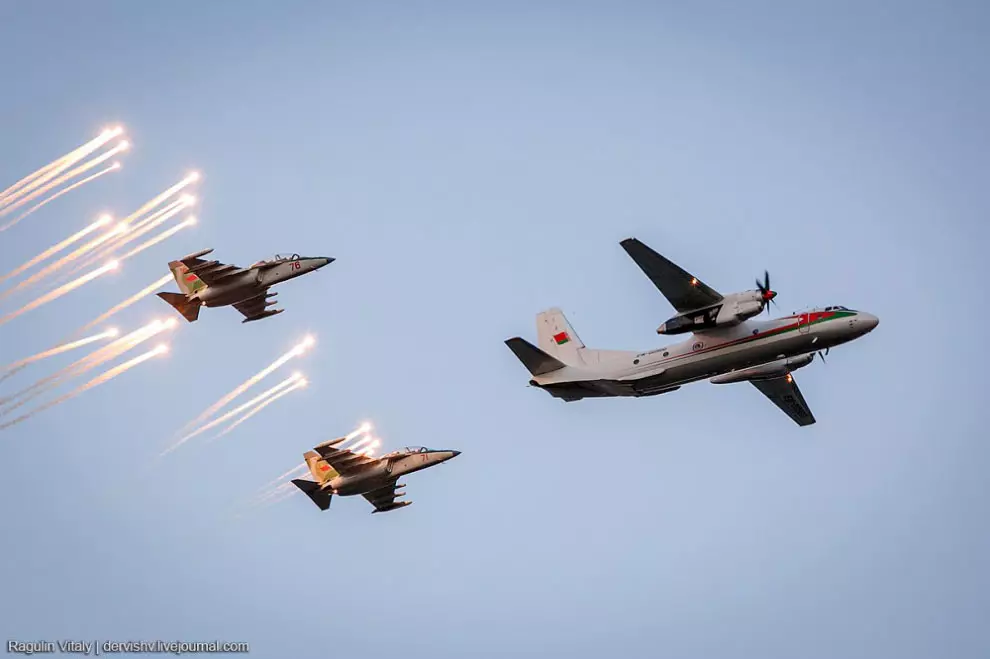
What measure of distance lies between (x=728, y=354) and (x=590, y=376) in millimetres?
7248

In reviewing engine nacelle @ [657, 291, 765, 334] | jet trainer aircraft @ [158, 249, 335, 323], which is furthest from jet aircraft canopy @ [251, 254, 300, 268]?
engine nacelle @ [657, 291, 765, 334]

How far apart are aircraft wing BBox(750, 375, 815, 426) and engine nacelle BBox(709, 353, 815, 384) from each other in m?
1.77

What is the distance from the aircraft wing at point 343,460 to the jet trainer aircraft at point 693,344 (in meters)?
12.9

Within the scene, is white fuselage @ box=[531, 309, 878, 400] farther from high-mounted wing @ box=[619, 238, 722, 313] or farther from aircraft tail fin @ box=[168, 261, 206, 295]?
aircraft tail fin @ box=[168, 261, 206, 295]

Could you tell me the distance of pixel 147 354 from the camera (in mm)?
79438

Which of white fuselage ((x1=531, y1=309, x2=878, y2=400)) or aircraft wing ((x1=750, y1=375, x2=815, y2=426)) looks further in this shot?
aircraft wing ((x1=750, y1=375, x2=815, y2=426))

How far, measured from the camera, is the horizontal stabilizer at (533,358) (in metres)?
68.6

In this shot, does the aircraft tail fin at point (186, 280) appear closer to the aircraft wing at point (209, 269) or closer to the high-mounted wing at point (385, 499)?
the aircraft wing at point (209, 269)

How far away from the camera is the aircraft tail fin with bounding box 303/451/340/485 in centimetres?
7840

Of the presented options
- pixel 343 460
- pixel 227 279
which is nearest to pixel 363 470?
pixel 343 460

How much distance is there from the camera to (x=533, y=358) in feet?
227

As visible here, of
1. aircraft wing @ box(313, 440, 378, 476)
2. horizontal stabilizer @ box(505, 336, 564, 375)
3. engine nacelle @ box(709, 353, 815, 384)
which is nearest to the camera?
horizontal stabilizer @ box(505, 336, 564, 375)

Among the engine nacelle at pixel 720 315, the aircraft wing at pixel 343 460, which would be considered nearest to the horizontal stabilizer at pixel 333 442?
the aircraft wing at pixel 343 460

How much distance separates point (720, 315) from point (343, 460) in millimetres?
24172
